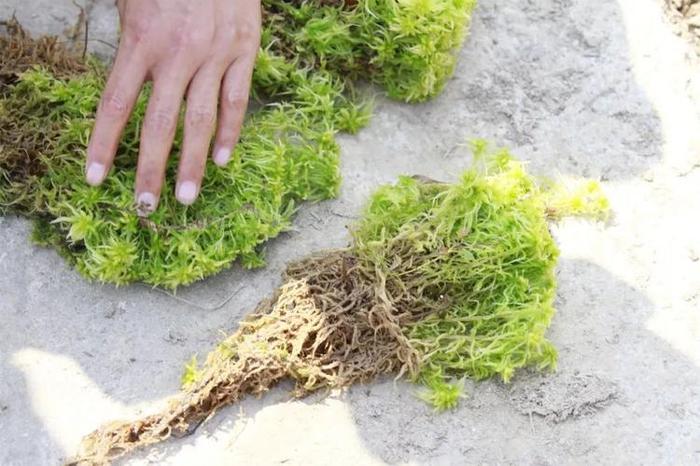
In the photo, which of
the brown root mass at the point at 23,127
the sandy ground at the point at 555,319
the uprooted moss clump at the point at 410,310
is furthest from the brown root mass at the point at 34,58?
the uprooted moss clump at the point at 410,310

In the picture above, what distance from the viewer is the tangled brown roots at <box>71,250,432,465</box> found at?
252cm

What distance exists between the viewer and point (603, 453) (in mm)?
2496

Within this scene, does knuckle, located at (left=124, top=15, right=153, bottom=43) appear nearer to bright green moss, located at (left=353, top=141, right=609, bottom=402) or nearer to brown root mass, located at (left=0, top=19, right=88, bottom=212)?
brown root mass, located at (left=0, top=19, right=88, bottom=212)

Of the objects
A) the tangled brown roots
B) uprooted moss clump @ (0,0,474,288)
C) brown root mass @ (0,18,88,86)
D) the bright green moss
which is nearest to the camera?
the tangled brown roots

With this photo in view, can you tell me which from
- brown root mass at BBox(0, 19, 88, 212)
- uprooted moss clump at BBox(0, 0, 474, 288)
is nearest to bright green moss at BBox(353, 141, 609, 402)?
uprooted moss clump at BBox(0, 0, 474, 288)

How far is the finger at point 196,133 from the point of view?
270 centimetres

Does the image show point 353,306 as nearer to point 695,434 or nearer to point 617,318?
point 617,318

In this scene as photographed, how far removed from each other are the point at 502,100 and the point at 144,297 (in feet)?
4.63

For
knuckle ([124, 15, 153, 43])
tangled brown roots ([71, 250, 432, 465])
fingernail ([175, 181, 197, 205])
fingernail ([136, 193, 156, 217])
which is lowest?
tangled brown roots ([71, 250, 432, 465])

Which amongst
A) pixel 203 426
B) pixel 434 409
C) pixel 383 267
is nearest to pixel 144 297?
pixel 203 426

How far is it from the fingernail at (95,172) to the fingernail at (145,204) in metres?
0.12

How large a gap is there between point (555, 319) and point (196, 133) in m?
1.15

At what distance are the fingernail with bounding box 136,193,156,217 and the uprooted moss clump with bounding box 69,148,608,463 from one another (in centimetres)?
42

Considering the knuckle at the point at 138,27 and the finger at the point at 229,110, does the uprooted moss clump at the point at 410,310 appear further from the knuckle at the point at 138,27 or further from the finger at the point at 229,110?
the knuckle at the point at 138,27
